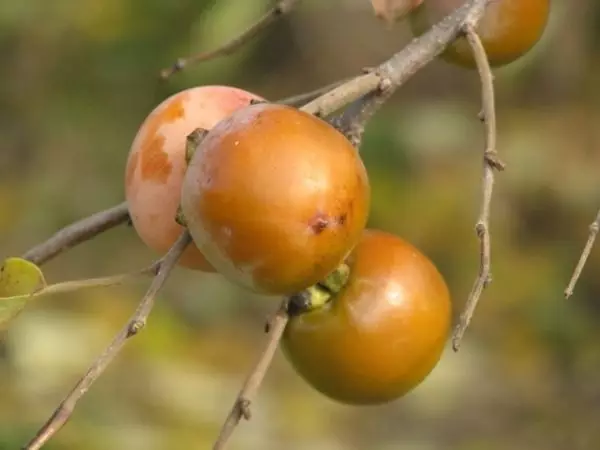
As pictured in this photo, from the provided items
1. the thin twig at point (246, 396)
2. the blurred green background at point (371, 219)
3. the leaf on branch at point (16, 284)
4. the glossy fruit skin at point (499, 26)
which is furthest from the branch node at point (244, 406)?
the blurred green background at point (371, 219)

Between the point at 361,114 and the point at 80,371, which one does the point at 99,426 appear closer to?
the point at 80,371

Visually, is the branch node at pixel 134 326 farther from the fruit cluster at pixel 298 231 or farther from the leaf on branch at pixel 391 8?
the leaf on branch at pixel 391 8

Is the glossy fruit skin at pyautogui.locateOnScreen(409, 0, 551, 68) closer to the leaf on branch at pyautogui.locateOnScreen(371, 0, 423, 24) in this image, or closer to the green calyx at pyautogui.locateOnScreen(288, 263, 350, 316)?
the leaf on branch at pyautogui.locateOnScreen(371, 0, 423, 24)

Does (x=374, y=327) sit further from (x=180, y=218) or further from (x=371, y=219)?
(x=371, y=219)

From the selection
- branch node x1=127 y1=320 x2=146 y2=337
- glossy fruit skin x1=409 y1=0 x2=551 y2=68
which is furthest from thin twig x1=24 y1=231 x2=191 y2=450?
glossy fruit skin x1=409 y1=0 x2=551 y2=68

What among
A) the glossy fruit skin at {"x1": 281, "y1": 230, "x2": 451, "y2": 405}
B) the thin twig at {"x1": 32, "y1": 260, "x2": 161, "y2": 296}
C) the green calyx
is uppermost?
the thin twig at {"x1": 32, "y1": 260, "x2": 161, "y2": 296}

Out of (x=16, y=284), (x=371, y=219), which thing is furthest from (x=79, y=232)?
(x=371, y=219)

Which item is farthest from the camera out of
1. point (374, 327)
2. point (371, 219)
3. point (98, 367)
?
point (371, 219)
